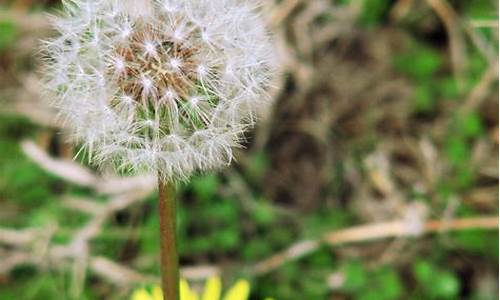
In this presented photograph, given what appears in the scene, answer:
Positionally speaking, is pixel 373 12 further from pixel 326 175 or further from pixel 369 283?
pixel 369 283

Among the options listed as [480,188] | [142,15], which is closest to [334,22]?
[480,188]

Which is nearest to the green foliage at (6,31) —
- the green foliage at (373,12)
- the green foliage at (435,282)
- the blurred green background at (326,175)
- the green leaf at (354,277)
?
the blurred green background at (326,175)

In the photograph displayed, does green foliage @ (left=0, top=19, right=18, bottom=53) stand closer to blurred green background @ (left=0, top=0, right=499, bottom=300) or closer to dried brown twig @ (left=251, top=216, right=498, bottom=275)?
blurred green background @ (left=0, top=0, right=499, bottom=300)

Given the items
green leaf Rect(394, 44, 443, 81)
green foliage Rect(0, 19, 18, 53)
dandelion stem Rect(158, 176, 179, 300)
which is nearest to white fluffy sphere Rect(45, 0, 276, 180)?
dandelion stem Rect(158, 176, 179, 300)

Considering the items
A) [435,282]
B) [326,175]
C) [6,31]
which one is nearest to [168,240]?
[435,282]

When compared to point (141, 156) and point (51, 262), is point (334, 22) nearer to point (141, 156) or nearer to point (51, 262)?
point (51, 262)

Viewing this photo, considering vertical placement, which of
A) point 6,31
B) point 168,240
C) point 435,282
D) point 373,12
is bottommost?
point 435,282
